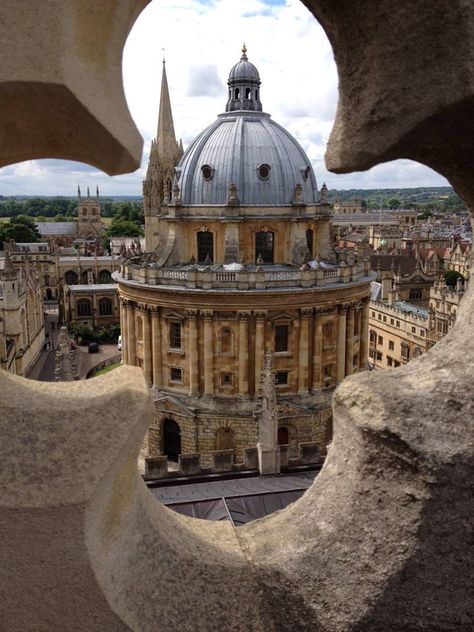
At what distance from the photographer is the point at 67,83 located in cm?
222

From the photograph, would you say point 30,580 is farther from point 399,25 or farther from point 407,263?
point 407,263

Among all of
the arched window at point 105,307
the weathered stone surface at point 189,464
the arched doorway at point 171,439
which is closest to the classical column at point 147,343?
the arched doorway at point 171,439

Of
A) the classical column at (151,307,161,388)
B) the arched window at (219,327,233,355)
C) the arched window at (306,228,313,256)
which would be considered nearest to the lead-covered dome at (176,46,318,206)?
the arched window at (306,228,313,256)

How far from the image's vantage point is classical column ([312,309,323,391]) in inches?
1182

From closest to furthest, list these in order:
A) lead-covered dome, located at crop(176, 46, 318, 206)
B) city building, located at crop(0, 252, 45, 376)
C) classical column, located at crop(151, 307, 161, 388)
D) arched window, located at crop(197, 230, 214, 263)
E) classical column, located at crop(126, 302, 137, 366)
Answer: classical column, located at crop(151, 307, 161, 388) < lead-covered dome, located at crop(176, 46, 318, 206) < arched window, located at crop(197, 230, 214, 263) < classical column, located at crop(126, 302, 137, 366) < city building, located at crop(0, 252, 45, 376)

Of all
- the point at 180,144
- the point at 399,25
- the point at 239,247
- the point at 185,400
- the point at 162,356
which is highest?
the point at 180,144

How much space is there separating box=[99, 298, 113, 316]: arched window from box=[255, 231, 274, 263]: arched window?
38.6 metres

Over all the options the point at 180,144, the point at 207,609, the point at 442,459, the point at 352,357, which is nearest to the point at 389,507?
the point at 442,459

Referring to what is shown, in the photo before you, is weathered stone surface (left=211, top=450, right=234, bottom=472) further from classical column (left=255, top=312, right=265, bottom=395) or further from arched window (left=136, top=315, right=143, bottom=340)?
arched window (left=136, top=315, right=143, bottom=340)

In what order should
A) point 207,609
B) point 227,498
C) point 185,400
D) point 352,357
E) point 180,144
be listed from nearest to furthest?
point 207,609 < point 227,498 < point 185,400 < point 352,357 < point 180,144

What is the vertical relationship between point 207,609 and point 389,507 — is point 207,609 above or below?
below

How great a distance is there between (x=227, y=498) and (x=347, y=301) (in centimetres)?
2036

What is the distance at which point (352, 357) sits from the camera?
32406 mm

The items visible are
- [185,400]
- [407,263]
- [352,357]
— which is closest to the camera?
[185,400]
